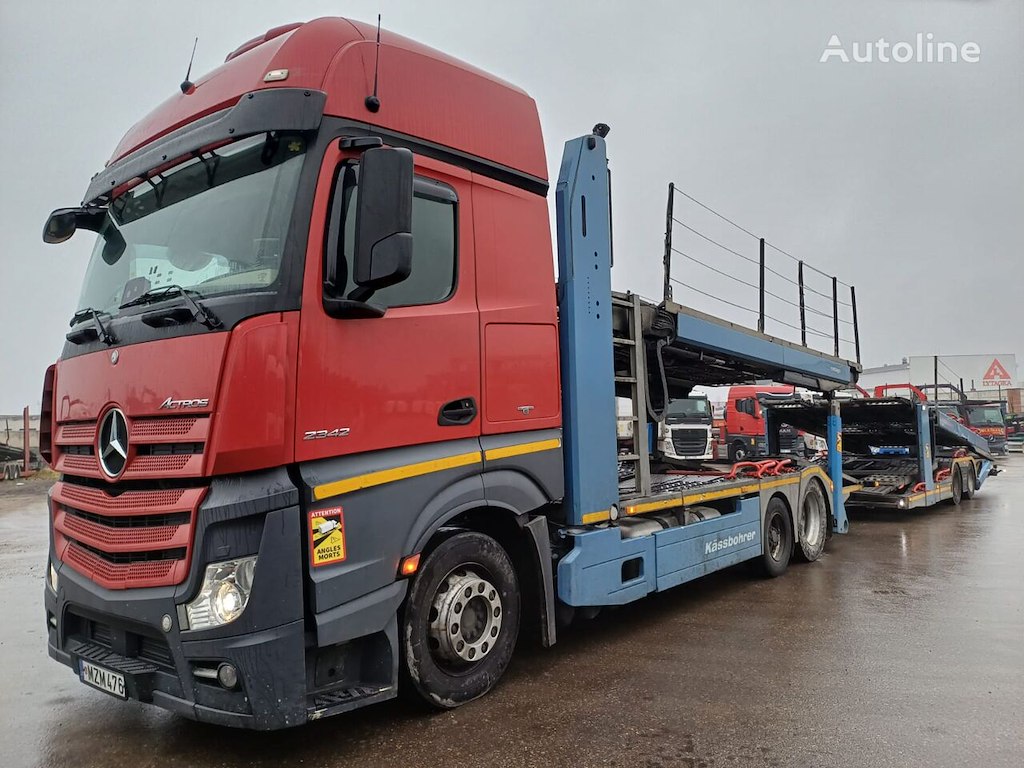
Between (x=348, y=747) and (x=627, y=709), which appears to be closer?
(x=348, y=747)

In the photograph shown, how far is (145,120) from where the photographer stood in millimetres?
4336

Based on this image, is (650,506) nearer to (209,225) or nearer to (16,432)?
(209,225)

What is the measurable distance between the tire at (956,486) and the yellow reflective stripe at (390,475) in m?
12.3

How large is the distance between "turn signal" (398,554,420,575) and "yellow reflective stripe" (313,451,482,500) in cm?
39

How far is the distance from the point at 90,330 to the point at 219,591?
164 cm

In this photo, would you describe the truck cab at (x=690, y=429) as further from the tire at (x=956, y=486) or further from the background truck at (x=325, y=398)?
the background truck at (x=325, y=398)

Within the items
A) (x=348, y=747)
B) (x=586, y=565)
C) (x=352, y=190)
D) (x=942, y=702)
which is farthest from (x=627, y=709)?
(x=352, y=190)

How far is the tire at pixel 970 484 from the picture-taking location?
14102 millimetres

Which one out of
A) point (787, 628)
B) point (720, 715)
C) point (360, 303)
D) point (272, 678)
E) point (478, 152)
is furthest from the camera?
point (787, 628)

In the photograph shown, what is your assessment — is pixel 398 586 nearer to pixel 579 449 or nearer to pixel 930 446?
pixel 579 449

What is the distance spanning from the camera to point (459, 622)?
3855 millimetres

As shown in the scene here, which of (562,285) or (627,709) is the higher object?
(562,285)

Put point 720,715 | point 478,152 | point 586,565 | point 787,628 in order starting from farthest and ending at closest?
point 787,628
point 586,565
point 478,152
point 720,715

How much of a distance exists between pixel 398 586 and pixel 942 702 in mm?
3052
